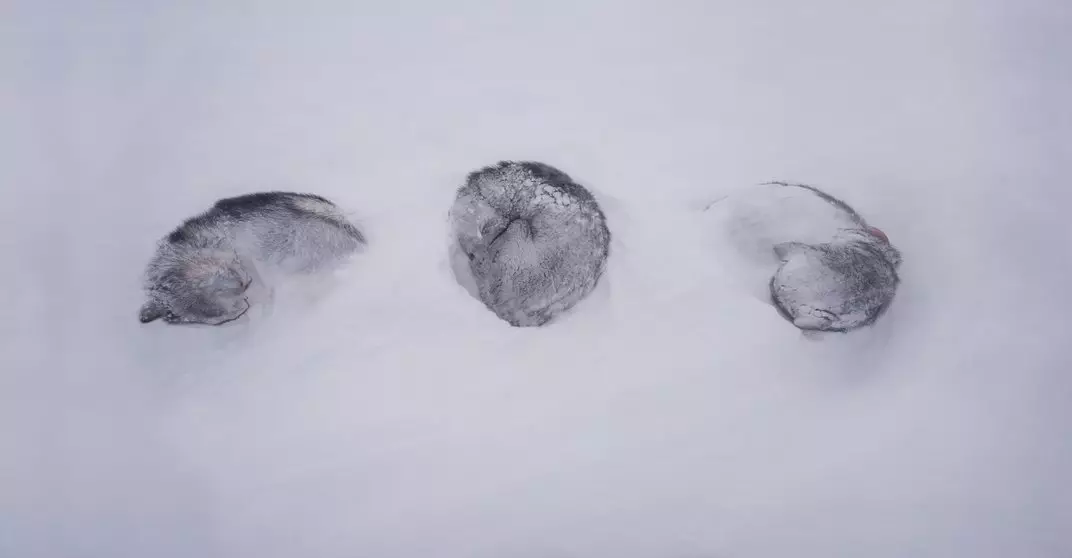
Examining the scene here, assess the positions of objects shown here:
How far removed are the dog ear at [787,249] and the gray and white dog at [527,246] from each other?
0.21 metres

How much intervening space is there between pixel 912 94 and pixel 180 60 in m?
0.91

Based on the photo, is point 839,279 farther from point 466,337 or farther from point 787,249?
point 466,337

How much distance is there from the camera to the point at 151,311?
644mm

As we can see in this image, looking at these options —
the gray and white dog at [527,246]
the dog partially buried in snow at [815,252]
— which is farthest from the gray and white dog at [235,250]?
the dog partially buried in snow at [815,252]

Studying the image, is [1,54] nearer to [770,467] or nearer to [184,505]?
[184,505]

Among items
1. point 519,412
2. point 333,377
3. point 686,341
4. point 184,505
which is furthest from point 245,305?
point 686,341

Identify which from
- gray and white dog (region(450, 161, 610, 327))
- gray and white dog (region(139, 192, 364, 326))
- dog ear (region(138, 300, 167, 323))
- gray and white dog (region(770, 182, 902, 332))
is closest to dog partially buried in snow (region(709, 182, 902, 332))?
gray and white dog (region(770, 182, 902, 332))

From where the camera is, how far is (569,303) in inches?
25.4

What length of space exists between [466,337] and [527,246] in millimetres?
133

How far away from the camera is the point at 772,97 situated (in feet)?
2.17

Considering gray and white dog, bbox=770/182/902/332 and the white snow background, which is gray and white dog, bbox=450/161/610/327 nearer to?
the white snow background

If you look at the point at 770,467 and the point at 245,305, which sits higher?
the point at 245,305

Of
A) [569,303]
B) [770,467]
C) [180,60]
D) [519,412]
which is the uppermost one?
[180,60]

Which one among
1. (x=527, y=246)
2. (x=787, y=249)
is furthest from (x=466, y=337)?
(x=787, y=249)
